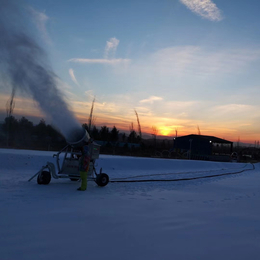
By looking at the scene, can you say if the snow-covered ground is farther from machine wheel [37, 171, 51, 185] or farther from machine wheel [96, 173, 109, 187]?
machine wheel [96, 173, 109, 187]

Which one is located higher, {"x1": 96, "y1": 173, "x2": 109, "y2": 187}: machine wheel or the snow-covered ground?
{"x1": 96, "y1": 173, "x2": 109, "y2": 187}: machine wheel

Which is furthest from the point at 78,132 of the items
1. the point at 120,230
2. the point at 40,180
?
the point at 120,230

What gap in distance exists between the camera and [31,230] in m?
5.14

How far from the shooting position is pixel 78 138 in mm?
11094

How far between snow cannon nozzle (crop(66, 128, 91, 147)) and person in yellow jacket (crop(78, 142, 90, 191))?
280 mm

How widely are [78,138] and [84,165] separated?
1.28 m

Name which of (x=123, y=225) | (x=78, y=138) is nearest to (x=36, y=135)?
(x=78, y=138)

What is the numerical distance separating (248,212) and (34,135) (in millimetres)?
42500

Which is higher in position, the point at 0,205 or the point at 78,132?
the point at 78,132

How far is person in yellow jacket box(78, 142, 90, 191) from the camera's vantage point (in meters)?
10.1

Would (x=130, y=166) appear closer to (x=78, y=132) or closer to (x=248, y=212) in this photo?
(x=78, y=132)

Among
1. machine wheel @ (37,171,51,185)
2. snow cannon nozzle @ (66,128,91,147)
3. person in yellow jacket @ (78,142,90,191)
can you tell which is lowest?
machine wheel @ (37,171,51,185)

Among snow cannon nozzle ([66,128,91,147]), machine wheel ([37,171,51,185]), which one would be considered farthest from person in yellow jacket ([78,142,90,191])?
machine wheel ([37,171,51,185])

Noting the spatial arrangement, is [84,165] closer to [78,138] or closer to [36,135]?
[78,138]
